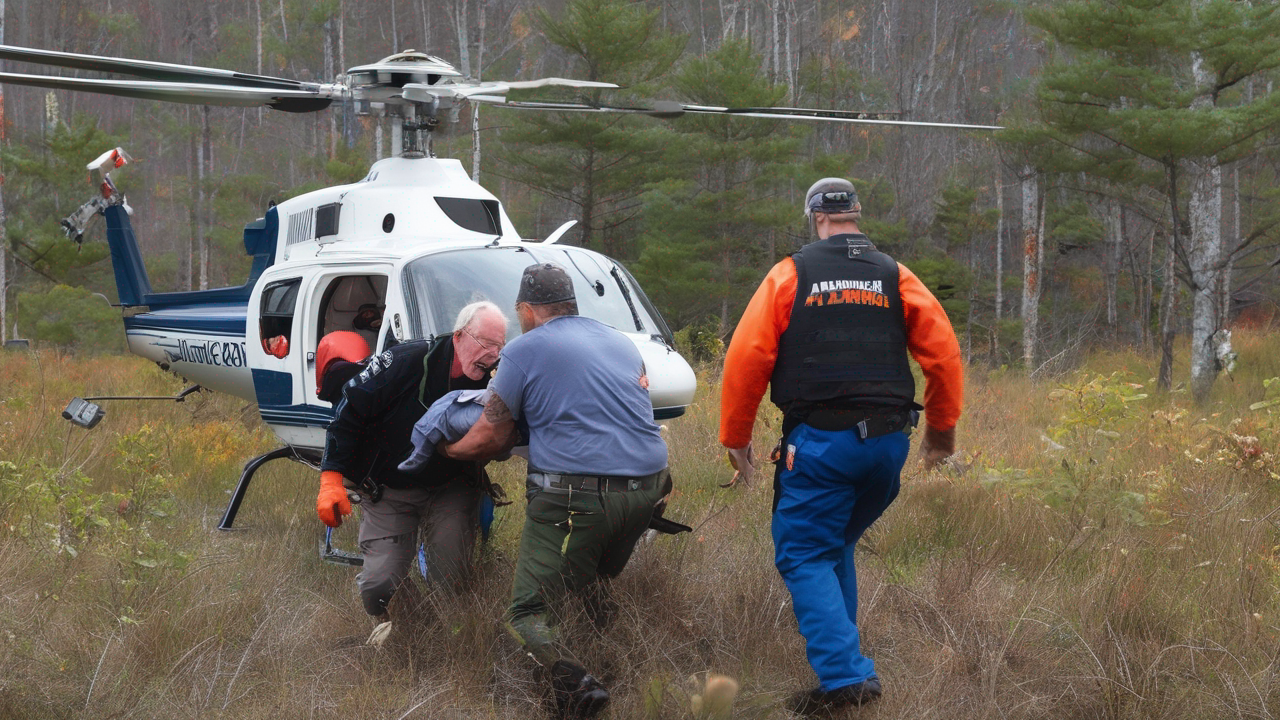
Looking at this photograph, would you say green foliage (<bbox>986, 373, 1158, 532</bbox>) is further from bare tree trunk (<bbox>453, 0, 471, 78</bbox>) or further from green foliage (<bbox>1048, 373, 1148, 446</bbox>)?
bare tree trunk (<bbox>453, 0, 471, 78</bbox>)

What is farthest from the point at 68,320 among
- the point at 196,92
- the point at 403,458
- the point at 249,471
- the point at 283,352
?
the point at 403,458

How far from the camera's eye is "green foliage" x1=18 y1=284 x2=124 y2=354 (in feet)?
62.4

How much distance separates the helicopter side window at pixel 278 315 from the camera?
6.88 m

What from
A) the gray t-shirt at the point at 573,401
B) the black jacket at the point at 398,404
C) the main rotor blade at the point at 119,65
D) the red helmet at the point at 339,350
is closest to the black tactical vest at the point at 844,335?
the gray t-shirt at the point at 573,401

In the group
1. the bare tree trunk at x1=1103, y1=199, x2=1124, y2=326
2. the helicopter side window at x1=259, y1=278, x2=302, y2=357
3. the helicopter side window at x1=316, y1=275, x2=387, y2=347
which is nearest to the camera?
the helicopter side window at x1=259, y1=278, x2=302, y2=357

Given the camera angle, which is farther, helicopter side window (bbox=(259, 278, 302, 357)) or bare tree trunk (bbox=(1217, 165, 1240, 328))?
bare tree trunk (bbox=(1217, 165, 1240, 328))

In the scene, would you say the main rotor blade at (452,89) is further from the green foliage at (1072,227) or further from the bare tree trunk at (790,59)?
the green foliage at (1072,227)

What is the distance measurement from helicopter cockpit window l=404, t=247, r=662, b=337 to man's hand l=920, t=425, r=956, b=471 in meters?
2.29

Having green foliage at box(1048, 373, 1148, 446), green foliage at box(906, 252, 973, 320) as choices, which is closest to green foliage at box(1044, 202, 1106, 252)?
green foliage at box(906, 252, 973, 320)

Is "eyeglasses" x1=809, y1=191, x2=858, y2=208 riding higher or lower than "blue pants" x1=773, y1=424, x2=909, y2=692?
higher

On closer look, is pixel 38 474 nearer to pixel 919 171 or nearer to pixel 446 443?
pixel 446 443

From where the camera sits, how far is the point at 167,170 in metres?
41.2

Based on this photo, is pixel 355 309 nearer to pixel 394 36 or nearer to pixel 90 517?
pixel 90 517

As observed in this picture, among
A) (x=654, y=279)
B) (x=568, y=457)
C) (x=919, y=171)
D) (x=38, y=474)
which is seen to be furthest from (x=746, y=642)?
(x=919, y=171)
